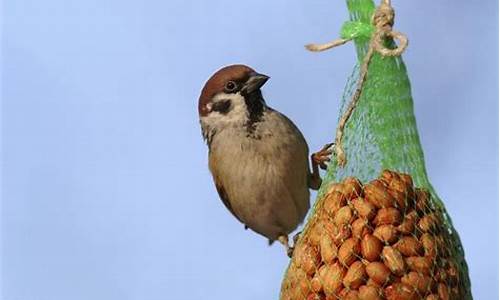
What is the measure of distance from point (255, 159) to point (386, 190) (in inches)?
68.0

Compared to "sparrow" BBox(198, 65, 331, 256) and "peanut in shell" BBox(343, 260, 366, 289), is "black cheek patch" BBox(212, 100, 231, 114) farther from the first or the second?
"peanut in shell" BBox(343, 260, 366, 289)

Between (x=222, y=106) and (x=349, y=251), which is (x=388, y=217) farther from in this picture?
(x=222, y=106)

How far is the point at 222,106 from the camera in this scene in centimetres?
494

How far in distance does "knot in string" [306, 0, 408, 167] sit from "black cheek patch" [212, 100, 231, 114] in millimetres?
1475

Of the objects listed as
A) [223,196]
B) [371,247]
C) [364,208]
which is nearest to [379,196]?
[364,208]

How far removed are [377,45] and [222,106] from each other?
5.42 ft

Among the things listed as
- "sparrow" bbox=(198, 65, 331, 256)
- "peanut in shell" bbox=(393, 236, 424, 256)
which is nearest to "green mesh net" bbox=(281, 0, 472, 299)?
"peanut in shell" bbox=(393, 236, 424, 256)

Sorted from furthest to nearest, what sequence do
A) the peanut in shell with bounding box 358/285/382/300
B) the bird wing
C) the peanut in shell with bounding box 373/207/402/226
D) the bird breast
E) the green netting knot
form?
the bird wing < the bird breast < the green netting knot < the peanut in shell with bounding box 373/207/402/226 < the peanut in shell with bounding box 358/285/382/300

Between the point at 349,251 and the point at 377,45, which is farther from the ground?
the point at 377,45

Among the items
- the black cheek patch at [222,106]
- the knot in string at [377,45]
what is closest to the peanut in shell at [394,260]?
the knot in string at [377,45]

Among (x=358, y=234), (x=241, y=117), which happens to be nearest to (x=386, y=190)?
(x=358, y=234)

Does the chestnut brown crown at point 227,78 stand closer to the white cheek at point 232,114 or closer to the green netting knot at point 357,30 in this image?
the white cheek at point 232,114

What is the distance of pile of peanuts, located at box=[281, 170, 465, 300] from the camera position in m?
3.18

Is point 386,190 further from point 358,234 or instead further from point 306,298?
point 306,298
